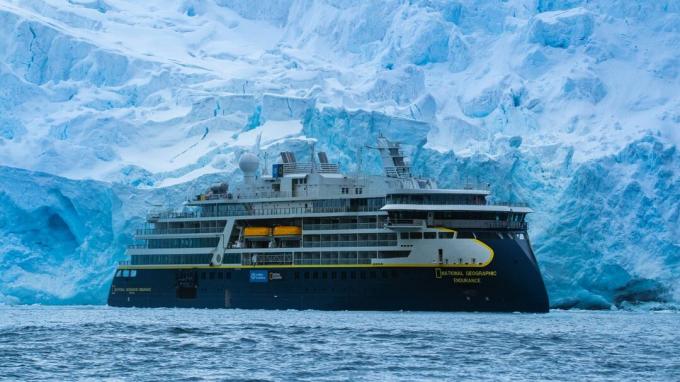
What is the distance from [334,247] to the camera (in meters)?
52.5

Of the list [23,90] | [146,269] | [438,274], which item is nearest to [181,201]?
[146,269]

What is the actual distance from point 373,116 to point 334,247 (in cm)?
1223

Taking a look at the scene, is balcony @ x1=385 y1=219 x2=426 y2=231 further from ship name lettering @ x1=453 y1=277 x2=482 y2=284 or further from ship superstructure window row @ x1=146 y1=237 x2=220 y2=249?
ship superstructure window row @ x1=146 y1=237 x2=220 y2=249

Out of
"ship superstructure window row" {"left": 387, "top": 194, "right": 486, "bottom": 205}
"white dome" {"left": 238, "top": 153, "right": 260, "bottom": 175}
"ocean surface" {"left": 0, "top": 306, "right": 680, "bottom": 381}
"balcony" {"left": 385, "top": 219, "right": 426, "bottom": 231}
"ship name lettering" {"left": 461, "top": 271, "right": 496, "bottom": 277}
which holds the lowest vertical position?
"ocean surface" {"left": 0, "top": 306, "right": 680, "bottom": 381}

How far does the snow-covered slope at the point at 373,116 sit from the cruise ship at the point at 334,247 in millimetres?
4107

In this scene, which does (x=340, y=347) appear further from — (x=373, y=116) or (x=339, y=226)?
(x=373, y=116)

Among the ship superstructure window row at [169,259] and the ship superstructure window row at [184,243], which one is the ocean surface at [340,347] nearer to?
the ship superstructure window row at [169,259]

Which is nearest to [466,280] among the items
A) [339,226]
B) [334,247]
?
[334,247]

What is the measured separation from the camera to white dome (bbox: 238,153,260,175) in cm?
5756

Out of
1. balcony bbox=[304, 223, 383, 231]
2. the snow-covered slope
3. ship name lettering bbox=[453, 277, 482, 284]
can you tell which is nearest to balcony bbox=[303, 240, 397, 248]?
balcony bbox=[304, 223, 383, 231]

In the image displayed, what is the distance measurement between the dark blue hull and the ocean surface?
1451mm

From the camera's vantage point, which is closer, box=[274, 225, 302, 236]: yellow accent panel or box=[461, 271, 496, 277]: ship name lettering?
box=[461, 271, 496, 277]: ship name lettering

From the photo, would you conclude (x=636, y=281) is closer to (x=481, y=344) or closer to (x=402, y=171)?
(x=402, y=171)

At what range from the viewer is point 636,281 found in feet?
190
